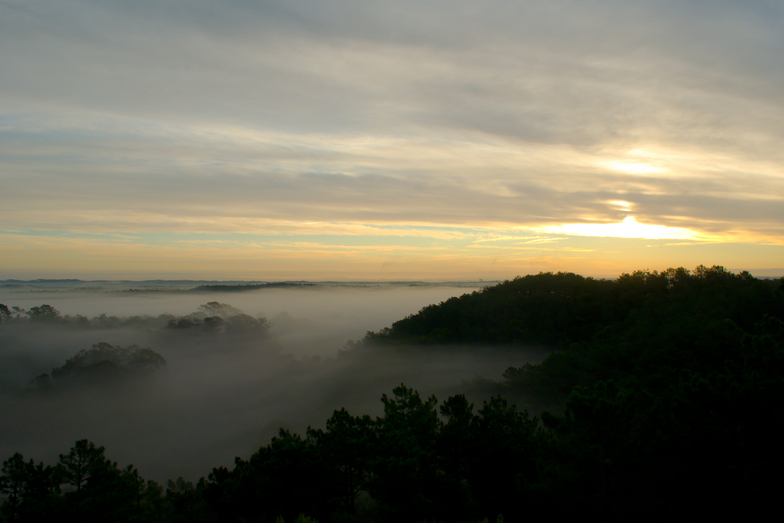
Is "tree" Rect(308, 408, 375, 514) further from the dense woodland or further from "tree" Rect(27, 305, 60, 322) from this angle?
"tree" Rect(27, 305, 60, 322)

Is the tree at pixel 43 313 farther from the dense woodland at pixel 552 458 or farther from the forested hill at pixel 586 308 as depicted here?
the dense woodland at pixel 552 458

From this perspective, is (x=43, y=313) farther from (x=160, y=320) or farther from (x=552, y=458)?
(x=552, y=458)

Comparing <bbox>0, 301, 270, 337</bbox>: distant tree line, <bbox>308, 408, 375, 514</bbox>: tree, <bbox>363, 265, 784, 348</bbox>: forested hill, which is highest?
<bbox>363, 265, 784, 348</bbox>: forested hill

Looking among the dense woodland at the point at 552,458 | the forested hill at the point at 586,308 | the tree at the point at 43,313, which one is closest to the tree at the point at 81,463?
the dense woodland at the point at 552,458

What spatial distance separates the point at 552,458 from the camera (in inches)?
497

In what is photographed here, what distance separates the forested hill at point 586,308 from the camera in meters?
26.4

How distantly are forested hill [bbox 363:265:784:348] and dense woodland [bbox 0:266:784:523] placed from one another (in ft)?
3.47

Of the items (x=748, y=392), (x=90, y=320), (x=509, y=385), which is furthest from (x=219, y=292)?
(x=748, y=392)

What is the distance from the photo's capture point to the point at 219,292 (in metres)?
140

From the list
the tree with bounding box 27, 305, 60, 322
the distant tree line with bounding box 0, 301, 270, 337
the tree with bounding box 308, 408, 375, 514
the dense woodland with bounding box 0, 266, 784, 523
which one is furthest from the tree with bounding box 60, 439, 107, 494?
the tree with bounding box 27, 305, 60, 322

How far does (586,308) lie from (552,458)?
37046 mm

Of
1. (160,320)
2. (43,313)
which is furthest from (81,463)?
(160,320)

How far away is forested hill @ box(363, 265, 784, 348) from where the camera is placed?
86.6ft

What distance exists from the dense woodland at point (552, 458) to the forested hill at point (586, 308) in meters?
1.06
